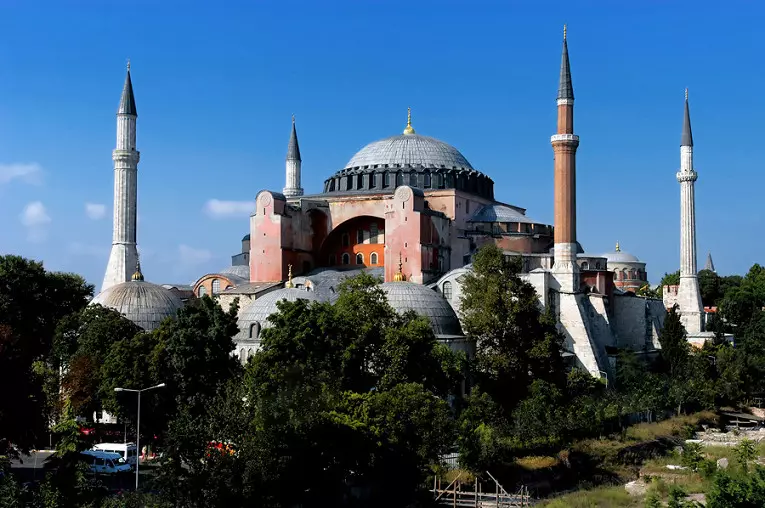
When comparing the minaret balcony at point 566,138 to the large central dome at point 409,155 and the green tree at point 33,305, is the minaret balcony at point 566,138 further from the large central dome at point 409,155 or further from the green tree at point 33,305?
the green tree at point 33,305

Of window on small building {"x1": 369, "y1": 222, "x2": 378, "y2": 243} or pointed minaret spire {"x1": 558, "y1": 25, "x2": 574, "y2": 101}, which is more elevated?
pointed minaret spire {"x1": 558, "y1": 25, "x2": 574, "y2": 101}

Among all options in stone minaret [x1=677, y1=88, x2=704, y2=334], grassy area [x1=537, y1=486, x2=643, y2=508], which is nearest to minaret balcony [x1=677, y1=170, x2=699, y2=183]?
stone minaret [x1=677, y1=88, x2=704, y2=334]

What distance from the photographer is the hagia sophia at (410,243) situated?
34031 mm

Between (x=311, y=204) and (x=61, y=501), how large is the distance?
22.8m

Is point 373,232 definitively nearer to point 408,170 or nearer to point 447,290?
point 408,170

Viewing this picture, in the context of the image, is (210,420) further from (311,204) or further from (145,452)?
(311,204)

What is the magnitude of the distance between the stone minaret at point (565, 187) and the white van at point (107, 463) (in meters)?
16.2

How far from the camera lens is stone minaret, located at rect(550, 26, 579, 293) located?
114 feet

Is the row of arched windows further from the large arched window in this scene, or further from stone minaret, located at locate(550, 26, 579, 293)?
stone minaret, located at locate(550, 26, 579, 293)

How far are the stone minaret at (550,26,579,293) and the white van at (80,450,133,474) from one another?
16234 mm

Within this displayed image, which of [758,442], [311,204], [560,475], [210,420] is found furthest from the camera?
[311,204]

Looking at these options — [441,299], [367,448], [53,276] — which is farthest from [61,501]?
[53,276]

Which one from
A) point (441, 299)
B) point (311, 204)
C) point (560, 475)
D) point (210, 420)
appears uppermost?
point (311, 204)

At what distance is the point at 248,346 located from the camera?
A: 2919cm
